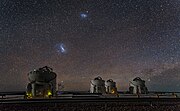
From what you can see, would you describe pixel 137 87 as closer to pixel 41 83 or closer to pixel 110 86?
pixel 110 86

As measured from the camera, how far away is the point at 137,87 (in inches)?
1812

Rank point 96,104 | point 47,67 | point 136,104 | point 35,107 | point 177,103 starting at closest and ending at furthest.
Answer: point 35,107 < point 96,104 < point 136,104 < point 177,103 < point 47,67

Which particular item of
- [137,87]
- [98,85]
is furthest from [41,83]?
[137,87]

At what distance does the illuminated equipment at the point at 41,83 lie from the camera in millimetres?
29027

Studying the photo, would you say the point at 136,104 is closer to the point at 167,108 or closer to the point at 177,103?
the point at 167,108

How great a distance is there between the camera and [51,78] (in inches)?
1219

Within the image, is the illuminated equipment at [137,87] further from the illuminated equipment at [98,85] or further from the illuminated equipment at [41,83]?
the illuminated equipment at [41,83]

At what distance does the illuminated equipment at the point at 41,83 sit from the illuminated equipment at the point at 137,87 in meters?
20.6

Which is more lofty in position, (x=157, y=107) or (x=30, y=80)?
(x=30, y=80)

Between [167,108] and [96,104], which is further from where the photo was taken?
[167,108]

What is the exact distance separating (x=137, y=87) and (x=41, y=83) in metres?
23.2

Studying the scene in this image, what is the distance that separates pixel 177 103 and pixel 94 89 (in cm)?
3174

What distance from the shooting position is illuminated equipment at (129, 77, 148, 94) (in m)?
45.4

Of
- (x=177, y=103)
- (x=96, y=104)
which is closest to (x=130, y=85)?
(x=177, y=103)
